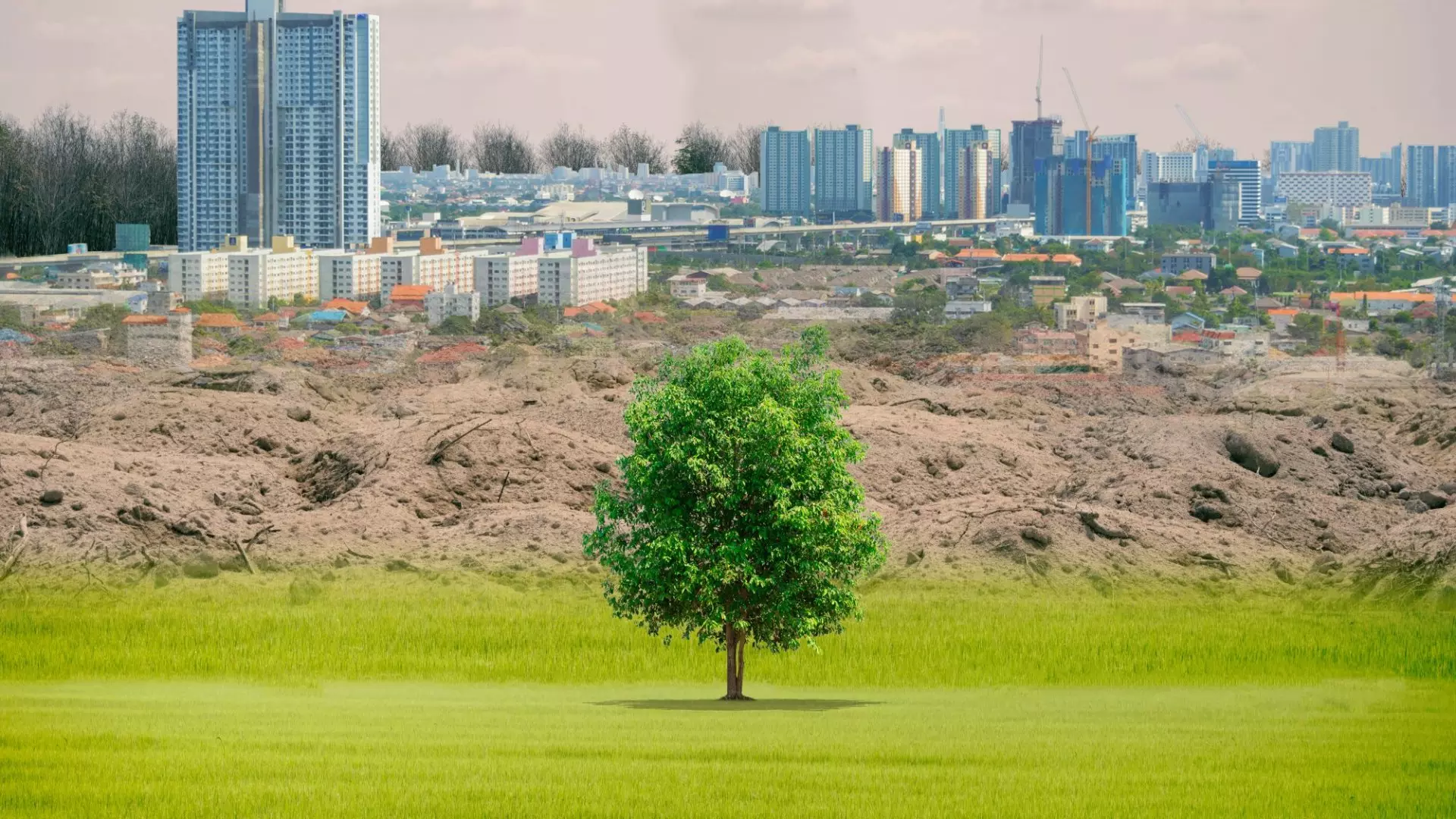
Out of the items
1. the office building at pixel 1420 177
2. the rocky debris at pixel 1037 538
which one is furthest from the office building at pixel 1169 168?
the rocky debris at pixel 1037 538

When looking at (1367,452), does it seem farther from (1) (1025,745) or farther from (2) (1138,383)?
(1) (1025,745)

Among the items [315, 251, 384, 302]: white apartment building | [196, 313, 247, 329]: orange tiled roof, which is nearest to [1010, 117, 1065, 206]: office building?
[315, 251, 384, 302]: white apartment building

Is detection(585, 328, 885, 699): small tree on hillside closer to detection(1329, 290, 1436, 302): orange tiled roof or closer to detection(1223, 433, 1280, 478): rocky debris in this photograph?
detection(1223, 433, 1280, 478): rocky debris

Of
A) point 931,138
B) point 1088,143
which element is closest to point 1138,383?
point 1088,143

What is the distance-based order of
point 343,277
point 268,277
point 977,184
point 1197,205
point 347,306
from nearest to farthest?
point 347,306, point 268,277, point 343,277, point 1197,205, point 977,184

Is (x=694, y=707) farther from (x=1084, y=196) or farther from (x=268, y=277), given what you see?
(x=1084, y=196)

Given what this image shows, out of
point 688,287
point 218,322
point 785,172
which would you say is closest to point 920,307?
point 688,287

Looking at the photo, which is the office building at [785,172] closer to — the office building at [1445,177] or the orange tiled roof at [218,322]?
the office building at [1445,177]

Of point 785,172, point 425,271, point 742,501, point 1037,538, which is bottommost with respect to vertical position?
point 1037,538
